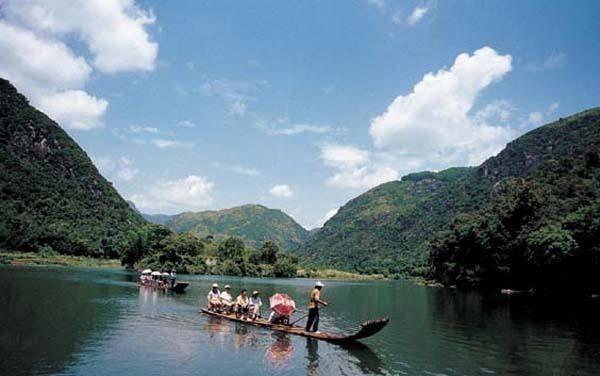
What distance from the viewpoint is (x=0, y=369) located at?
679 inches

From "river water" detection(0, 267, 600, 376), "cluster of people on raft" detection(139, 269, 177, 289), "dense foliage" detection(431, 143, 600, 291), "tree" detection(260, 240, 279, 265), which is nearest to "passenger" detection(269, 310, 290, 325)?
"river water" detection(0, 267, 600, 376)

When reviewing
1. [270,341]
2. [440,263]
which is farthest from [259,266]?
[270,341]

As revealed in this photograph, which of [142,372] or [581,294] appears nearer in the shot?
[142,372]

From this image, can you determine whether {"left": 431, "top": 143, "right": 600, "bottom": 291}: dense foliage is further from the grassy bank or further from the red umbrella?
the grassy bank

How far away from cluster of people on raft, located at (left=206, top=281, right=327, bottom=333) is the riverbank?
91.7 metres

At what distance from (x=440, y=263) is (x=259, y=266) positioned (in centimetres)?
5543

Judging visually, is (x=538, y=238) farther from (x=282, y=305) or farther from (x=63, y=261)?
(x=63, y=261)

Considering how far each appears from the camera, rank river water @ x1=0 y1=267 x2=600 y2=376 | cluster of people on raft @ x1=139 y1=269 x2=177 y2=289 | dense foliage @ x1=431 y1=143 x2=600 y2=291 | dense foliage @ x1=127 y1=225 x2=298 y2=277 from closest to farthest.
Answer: river water @ x1=0 y1=267 x2=600 y2=376 < cluster of people on raft @ x1=139 y1=269 x2=177 y2=289 < dense foliage @ x1=431 y1=143 x2=600 y2=291 < dense foliage @ x1=127 y1=225 x2=298 y2=277

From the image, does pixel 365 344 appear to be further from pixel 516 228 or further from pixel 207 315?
pixel 516 228

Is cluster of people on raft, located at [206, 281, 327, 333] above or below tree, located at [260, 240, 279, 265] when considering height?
below

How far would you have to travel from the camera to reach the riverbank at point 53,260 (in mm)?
115113

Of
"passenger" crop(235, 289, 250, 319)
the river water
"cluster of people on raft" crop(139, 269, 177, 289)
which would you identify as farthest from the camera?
"cluster of people on raft" crop(139, 269, 177, 289)

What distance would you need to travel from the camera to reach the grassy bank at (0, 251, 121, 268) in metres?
115

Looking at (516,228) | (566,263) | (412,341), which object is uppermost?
(516,228)
